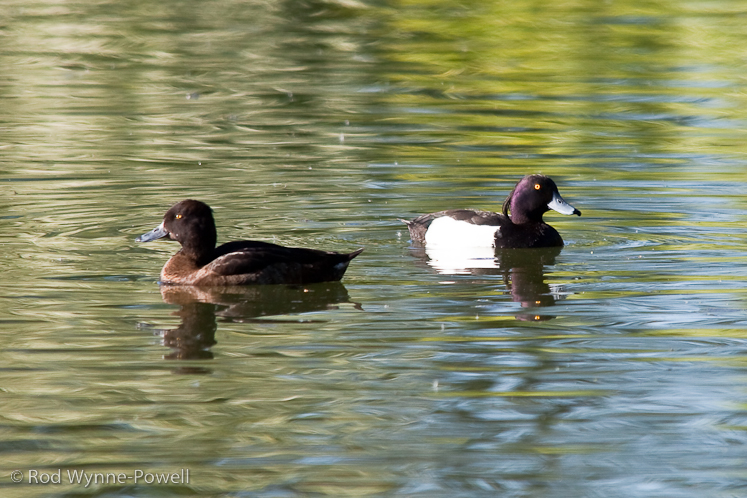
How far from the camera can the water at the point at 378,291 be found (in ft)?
20.7

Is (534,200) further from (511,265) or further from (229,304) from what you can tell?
(229,304)

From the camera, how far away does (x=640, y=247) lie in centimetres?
1113

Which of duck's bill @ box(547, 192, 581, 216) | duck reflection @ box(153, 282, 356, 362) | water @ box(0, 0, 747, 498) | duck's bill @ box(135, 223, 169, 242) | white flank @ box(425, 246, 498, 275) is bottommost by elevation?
white flank @ box(425, 246, 498, 275)

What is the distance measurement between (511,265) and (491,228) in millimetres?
646

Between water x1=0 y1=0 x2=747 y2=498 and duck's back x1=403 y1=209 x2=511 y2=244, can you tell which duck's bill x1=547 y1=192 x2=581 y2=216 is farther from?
duck's back x1=403 y1=209 x2=511 y2=244

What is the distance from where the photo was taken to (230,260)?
9766 millimetres

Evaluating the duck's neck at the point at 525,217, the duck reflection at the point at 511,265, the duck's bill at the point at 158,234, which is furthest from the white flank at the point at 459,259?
the duck's bill at the point at 158,234

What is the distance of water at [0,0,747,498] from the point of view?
6301 millimetres

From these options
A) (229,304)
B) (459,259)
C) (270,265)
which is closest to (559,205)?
(459,259)

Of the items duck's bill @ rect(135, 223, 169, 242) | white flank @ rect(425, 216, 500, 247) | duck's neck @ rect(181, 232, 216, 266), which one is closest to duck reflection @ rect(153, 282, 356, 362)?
duck's neck @ rect(181, 232, 216, 266)

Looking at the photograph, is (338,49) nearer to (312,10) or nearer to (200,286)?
(312,10)

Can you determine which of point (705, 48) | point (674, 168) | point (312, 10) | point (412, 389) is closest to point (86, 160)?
point (674, 168)

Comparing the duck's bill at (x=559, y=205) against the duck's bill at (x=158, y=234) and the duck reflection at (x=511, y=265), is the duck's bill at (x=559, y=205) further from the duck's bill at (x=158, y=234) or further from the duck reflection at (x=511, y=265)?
the duck's bill at (x=158, y=234)

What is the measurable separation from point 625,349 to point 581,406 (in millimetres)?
1209
